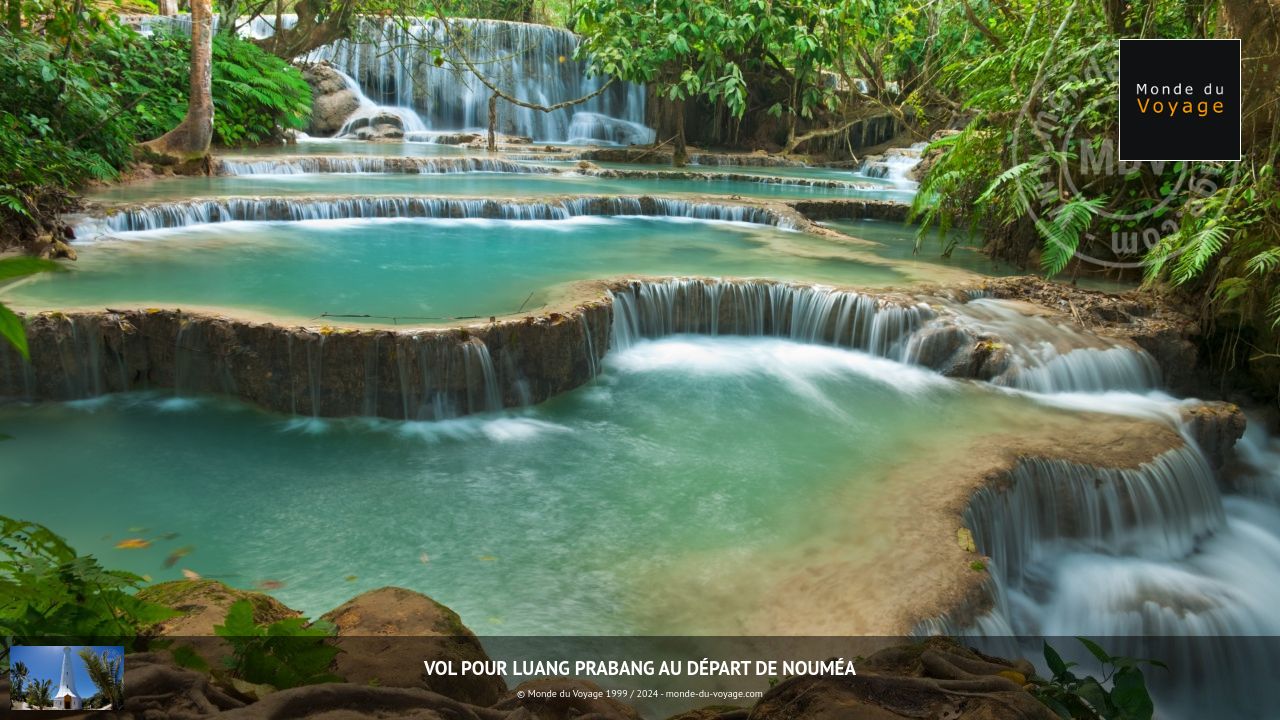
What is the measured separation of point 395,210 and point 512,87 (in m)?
12.4

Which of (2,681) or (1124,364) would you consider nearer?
(2,681)

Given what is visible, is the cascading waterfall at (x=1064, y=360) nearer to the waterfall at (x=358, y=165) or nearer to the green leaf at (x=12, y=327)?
the green leaf at (x=12, y=327)

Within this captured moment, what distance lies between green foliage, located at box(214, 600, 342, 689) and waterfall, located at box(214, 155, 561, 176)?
42.2 feet

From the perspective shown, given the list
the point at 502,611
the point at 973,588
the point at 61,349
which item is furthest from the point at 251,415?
Result: the point at 973,588

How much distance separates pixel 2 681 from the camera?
1.65m

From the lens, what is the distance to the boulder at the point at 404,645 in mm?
2229

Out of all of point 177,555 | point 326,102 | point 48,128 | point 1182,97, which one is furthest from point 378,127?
point 177,555

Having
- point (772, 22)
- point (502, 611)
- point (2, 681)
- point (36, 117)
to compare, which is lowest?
point (502, 611)

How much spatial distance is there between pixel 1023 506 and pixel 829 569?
5.04 ft

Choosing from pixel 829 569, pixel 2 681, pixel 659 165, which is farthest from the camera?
pixel 659 165

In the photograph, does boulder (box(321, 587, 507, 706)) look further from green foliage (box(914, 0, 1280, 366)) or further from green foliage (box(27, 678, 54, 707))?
green foliage (box(914, 0, 1280, 366))

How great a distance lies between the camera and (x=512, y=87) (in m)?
22.1

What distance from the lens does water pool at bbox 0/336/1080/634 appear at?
3.99 meters

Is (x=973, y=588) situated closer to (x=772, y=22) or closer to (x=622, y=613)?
(x=622, y=613)
